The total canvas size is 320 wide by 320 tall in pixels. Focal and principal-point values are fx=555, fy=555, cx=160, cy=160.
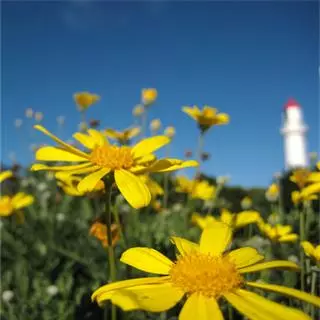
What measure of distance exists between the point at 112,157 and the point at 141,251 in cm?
39

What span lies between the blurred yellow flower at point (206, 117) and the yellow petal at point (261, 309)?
1.57 m

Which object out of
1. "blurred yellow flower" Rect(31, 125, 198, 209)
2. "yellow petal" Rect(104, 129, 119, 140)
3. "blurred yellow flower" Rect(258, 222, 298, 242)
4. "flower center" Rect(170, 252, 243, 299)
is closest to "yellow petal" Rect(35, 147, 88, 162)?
"blurred yellow flower" Rect(31, 125, 198, 209)

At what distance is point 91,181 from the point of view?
1.31 metres

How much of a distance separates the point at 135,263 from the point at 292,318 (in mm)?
358

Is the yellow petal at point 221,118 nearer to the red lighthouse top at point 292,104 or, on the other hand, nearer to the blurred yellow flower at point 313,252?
the blurred yellow flower at point 313,252

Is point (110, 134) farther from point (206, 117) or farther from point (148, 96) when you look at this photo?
point (148, 96)

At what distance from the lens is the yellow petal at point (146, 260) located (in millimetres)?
1109

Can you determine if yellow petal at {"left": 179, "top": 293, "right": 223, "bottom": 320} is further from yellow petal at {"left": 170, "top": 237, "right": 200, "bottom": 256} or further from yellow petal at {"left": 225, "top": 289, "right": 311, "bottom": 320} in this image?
yellow petal at {"left": 170, "top": 237, "right": 200, "bottom": 256}

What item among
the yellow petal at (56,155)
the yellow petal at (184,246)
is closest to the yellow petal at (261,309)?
the yellow petal at (184,246)

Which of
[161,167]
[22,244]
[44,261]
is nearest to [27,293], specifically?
[44,261]

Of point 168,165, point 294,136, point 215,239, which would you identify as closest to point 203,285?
point 215,239

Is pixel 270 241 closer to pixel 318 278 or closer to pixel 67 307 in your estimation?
pixel 318 278

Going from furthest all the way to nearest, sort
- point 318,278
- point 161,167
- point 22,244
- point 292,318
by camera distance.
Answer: point 22,244, point 318,278, point 161,167, point 292,318

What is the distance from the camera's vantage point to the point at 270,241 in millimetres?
2363
